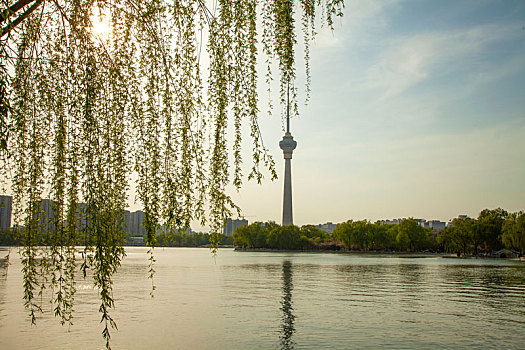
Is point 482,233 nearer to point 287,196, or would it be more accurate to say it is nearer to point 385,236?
point 385,236

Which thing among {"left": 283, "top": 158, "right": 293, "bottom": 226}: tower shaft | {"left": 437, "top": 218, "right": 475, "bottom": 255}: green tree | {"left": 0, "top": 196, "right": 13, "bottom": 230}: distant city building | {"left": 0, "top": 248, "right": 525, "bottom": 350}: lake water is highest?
{"left": 283, "top": 158, "right": 293, "bottom": 226}: tower shaft

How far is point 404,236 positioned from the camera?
355ft

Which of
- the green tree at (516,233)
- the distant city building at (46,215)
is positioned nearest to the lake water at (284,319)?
the distant city building at (46,215)

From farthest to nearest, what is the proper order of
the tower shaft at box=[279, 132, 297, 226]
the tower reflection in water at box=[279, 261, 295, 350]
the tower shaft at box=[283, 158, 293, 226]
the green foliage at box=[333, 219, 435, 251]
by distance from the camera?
the tower shaft at box=[279, 132, 297, 226], the tower shaft at box=[283, 158, 293, 226], the green foliage at box=[333, 219, 435, 251], the tower reflection in water at box=[279, 261, 295, 350]

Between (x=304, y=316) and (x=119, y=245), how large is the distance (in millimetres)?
14132

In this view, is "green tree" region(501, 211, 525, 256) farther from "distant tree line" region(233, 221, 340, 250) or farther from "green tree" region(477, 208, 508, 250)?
"distant tree line" region(233, 221, 340, 250)

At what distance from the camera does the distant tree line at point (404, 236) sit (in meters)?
84.5

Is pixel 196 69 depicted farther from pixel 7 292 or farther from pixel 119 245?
pixel 7 292

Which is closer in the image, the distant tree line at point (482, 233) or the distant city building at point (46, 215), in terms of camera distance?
the distant city building at point (46, 215)

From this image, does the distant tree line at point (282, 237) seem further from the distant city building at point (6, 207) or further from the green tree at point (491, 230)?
the distant city building at point (6, 207)

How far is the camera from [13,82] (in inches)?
211

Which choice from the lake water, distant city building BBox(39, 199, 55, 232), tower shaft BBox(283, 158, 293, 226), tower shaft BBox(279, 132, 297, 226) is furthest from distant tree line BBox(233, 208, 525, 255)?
distant city building BBox(39, 199, 55, 232)

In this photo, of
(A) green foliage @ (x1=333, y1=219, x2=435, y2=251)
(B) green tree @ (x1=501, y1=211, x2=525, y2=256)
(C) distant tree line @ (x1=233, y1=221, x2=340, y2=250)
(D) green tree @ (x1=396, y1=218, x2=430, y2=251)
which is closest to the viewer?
(B) green tree @ (x1=501, y1=211, x2=525, y2=256)

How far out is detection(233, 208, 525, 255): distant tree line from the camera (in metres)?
84.5
